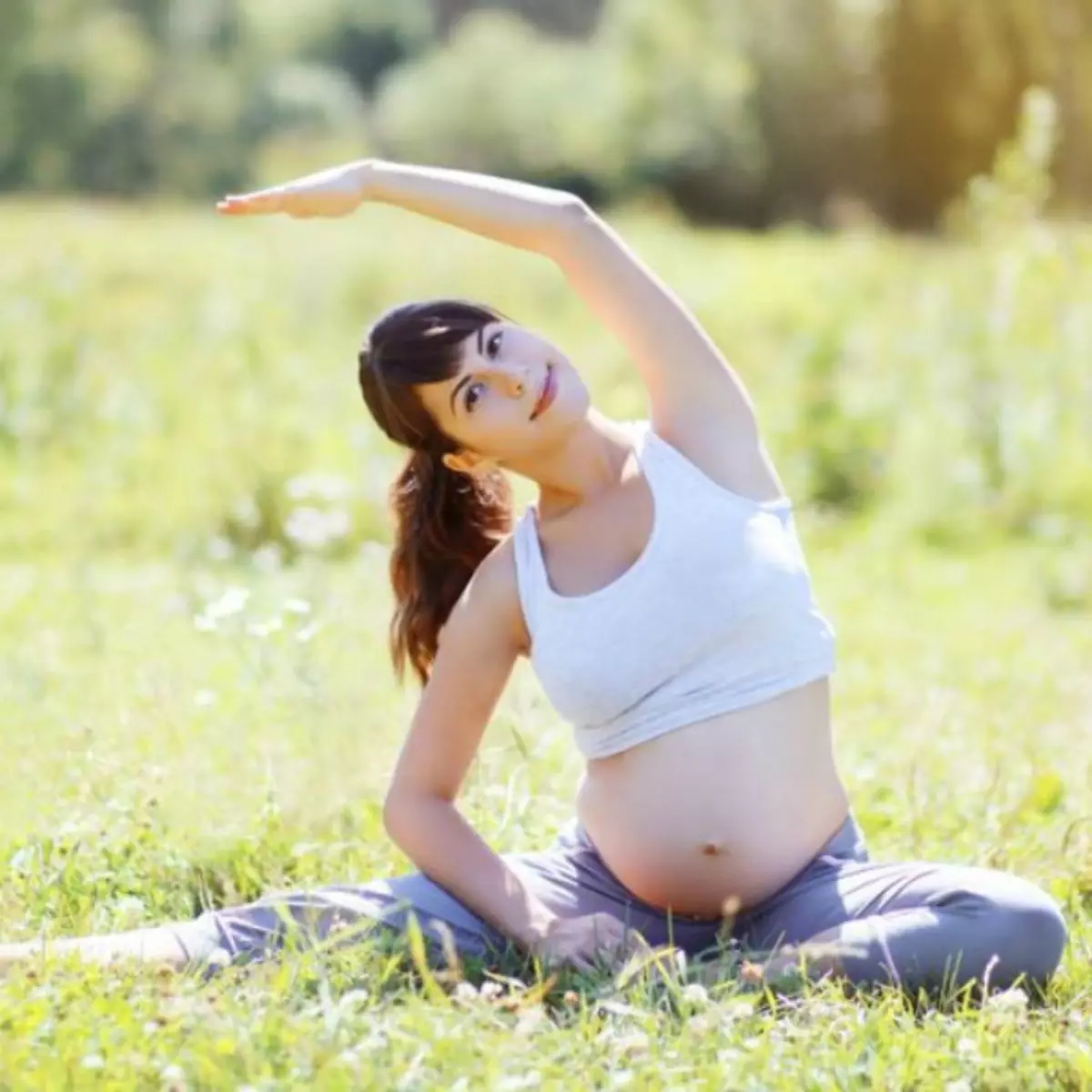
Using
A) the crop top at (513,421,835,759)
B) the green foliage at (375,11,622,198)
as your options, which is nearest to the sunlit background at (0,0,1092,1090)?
the crop top at (513,421,835,759)

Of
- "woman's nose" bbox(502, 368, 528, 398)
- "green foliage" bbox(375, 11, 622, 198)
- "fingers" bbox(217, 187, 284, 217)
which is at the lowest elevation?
"green foliage" bbox(375, 11, 622, 198)

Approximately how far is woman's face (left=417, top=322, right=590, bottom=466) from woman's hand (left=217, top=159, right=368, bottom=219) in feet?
0.99

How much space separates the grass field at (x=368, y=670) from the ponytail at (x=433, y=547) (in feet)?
1.55

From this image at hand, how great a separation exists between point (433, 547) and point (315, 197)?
0.57 m

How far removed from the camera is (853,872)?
3.04m

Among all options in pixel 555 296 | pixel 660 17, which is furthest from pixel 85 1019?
pixel 660 17

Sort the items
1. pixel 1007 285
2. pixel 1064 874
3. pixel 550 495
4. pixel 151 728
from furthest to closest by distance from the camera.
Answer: pixel 1007 285
pixel 151 728
pixel 1064 874
pixel 550 495

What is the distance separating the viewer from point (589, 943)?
9.54 feet

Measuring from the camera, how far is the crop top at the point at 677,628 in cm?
293

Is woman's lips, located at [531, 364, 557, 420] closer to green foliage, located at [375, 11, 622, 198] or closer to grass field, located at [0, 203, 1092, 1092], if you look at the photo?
grass field, located at [0, 203, 1092, 1092]

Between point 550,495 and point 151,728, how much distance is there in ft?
4.57

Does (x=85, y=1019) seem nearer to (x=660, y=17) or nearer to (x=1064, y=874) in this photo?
(x=1064, y=874)

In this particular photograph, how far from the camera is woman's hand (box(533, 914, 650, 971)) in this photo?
289 centimetres

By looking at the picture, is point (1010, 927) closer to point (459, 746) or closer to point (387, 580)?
point (459, 746)
